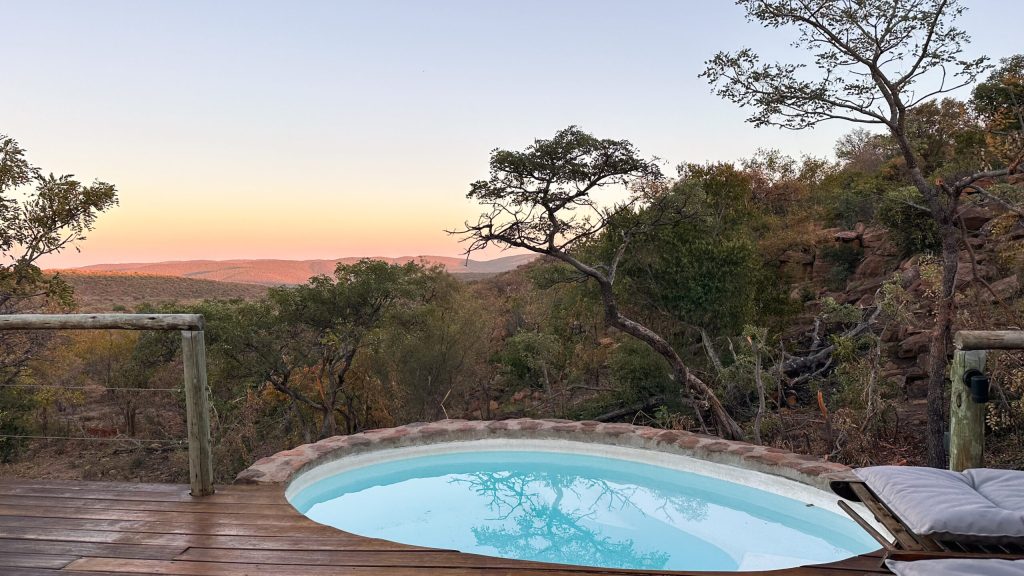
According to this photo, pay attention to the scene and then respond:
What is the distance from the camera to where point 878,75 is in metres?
6.16

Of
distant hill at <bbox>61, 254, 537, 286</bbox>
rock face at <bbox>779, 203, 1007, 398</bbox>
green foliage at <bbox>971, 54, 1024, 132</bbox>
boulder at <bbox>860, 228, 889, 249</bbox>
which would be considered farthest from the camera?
distant hill at <bbox>61, 254, 537, 286</bbox>

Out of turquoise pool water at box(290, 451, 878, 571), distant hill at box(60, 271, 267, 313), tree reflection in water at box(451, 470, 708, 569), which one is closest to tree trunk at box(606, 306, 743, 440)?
turquoise pool water at box(290, 451, 878, 571)

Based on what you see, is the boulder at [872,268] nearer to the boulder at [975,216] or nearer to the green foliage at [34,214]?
the boulder at [975,216]

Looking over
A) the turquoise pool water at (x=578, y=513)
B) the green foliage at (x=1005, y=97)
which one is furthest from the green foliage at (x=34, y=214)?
the green foliage at (x=1005, y=97)

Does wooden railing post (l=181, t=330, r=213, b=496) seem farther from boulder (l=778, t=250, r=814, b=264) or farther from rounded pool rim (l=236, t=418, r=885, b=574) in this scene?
boulder (l=778, t=250, r=814, b=264)

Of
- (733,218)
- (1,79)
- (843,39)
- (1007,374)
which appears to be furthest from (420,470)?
(1,79)

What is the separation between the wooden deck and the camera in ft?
7.79

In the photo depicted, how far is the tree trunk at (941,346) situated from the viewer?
578 cm

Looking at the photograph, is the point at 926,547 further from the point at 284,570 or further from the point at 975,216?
the point at 975,216

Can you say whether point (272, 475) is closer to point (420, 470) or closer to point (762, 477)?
point (420, 470)

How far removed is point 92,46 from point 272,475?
11.7 meters

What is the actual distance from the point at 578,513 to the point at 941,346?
4016mm

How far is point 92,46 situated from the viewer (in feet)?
37.7

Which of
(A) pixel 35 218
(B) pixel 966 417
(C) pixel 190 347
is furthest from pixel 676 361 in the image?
(A) pixel 35 218
